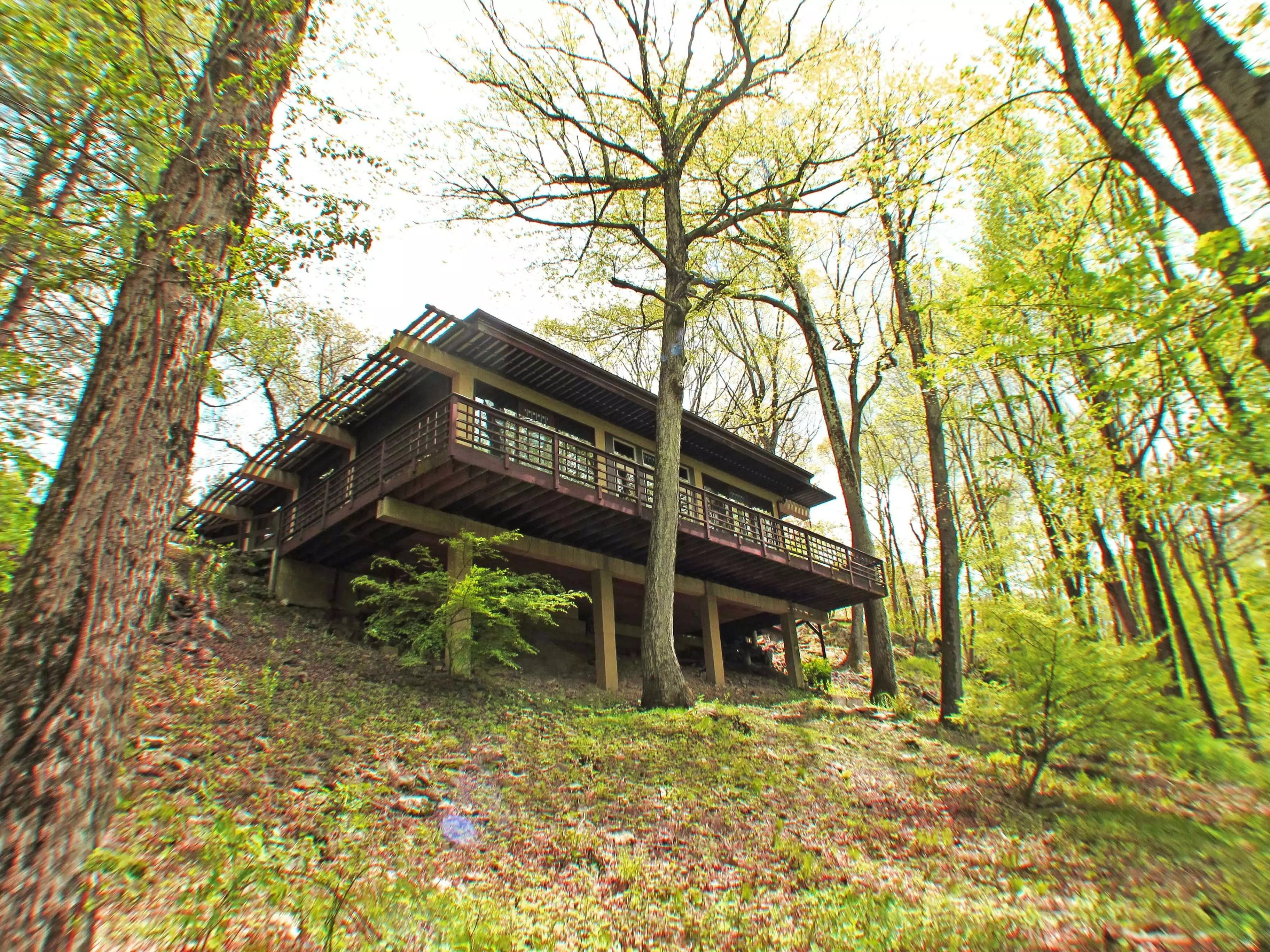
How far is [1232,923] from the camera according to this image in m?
3.87

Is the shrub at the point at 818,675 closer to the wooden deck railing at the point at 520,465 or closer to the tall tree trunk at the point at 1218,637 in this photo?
the wooden deck railing at the point at 520,465

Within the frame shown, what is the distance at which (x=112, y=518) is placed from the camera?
12.2 ft

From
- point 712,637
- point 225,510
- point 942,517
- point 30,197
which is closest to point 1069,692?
point 942,517

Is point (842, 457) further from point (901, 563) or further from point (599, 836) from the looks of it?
point (901, 563)

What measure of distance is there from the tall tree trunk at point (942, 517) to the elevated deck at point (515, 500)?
4215 millimetres

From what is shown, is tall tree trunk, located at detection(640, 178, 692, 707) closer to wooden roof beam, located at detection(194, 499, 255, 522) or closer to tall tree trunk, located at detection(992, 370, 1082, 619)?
tall tree trunk, located at detection(992, 370, 1082, 619)

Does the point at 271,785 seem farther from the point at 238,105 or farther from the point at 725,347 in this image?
the point at 725,347

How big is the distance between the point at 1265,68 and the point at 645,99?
451 inches

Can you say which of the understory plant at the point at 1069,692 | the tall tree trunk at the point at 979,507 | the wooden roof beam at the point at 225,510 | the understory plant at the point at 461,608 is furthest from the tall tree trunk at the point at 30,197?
the tall tree trunk at the point at 979,507

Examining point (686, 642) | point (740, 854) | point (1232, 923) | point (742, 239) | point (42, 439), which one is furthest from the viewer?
point (686, 642)

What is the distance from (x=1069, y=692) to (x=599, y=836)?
5.39 meters

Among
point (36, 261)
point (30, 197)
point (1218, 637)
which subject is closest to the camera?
point (36, 261)

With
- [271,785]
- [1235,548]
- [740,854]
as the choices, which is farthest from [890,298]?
[271,785]

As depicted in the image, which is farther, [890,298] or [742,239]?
[890,298]
